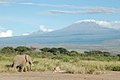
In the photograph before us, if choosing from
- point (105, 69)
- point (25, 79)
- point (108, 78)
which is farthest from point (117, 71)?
point (25, 79)

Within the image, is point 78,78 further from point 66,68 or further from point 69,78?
point 66,68

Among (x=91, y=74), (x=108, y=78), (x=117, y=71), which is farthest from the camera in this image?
(x=117, y=71)

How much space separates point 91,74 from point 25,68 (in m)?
4.75

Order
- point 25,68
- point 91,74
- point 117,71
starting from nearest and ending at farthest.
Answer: point 91,74
point 25,68
point 117,71

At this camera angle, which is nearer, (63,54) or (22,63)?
(22,63)

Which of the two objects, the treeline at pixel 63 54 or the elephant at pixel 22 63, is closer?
the elephant at pixel 22 63

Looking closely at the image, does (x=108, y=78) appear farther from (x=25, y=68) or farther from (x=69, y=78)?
(x=25, y=68)

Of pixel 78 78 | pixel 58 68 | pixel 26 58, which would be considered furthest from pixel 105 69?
pixel 78 78

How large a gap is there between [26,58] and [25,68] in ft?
2.32

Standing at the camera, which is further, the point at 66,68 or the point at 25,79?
the point at 66,68

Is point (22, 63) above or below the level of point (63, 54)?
above

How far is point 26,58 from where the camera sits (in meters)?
31.8

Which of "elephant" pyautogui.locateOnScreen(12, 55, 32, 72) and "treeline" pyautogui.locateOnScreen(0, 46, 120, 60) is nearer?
"elephant" pyautogui.locateOnScreen(12, 55, 32, 72)

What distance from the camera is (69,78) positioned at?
26438 millimetres
